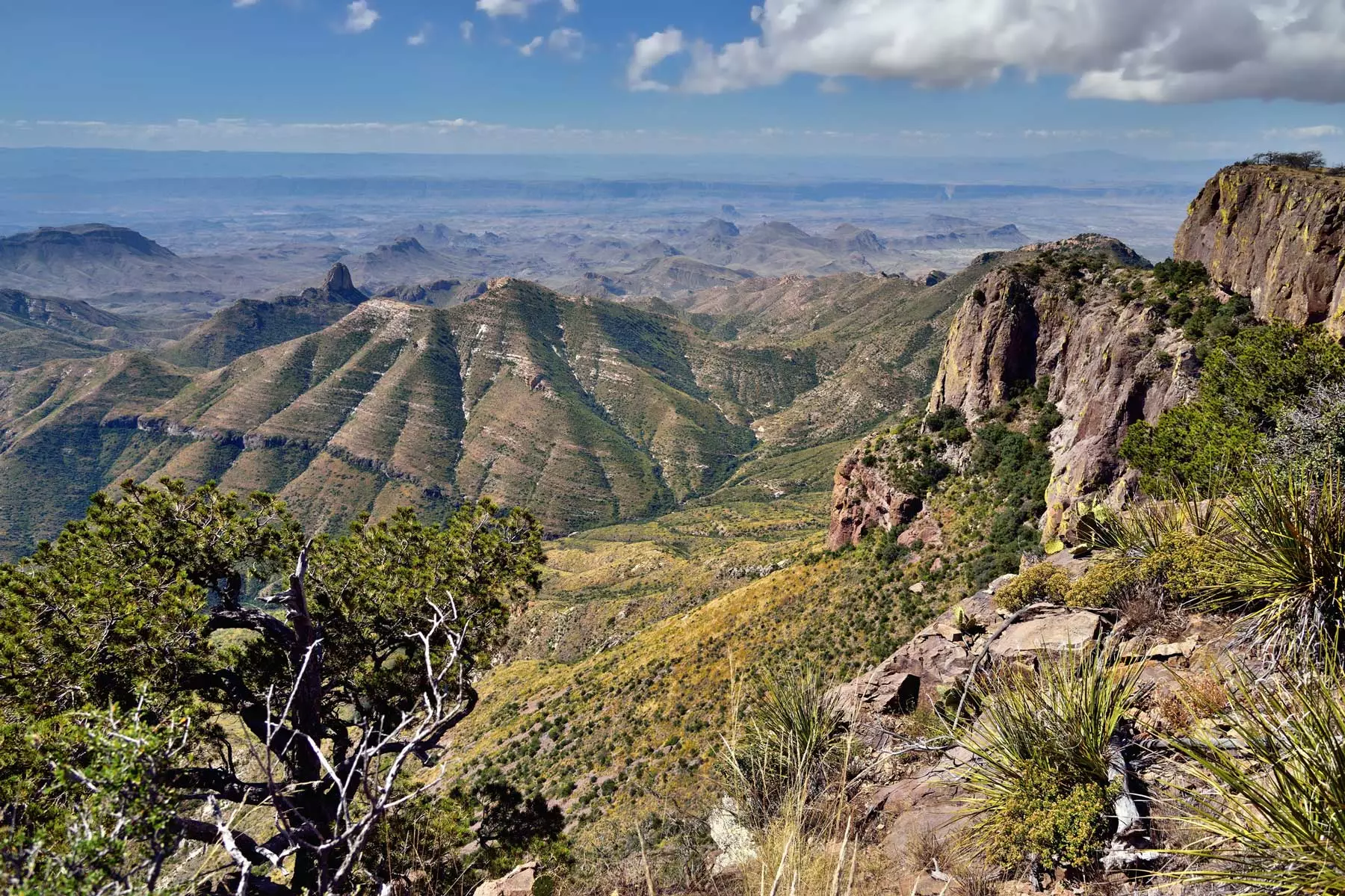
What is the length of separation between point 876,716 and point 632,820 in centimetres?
1097

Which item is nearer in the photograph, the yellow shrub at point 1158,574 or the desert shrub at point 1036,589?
the yellow shrub at point 1158,574

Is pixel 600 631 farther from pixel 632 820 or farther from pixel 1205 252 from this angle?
pixel 1205 252

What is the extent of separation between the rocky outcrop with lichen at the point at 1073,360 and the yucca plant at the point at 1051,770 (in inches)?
519

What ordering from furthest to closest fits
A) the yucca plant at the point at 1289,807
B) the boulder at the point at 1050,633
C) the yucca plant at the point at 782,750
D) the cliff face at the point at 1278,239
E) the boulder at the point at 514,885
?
1. the cliff face at the point at 1278,239
2. the boulder at the point at 1050,633
3. the boulder at the point at 514,885
4. the yucca plant at the point at 782,750
5. the yucca plant at the point at 1289,807

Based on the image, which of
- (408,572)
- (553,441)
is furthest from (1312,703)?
(553,441)

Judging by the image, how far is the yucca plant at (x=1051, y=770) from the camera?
5.64 meters

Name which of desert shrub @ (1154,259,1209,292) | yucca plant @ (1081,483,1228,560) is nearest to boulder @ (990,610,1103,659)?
yucca plant @ (1081,483,1228,560)

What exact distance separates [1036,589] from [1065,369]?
28.8 meters

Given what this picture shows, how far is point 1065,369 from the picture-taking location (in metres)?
35.7

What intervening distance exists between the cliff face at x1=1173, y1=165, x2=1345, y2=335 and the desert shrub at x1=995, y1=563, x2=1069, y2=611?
56.2 feet

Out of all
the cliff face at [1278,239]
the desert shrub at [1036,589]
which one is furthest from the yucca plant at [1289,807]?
the cliff face at [1278,239]

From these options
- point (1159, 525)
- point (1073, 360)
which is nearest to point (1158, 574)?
point (1159, 525)

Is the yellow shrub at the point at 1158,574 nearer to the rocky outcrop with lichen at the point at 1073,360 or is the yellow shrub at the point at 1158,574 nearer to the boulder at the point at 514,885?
the rocky outcrop with lichen at the point at 1073,360

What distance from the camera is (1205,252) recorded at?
31.2 meters
